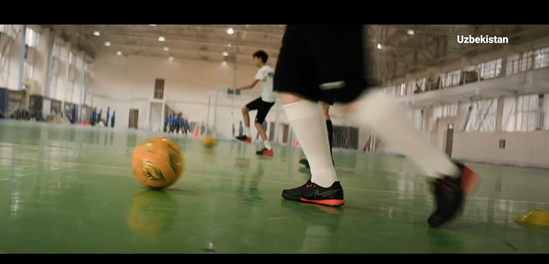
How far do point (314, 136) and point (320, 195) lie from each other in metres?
0.31

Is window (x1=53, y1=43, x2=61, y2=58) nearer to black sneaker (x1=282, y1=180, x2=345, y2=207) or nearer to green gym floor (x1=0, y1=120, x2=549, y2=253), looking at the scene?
green gym floor (x1=0, y1=120, x2=549, y2=253)

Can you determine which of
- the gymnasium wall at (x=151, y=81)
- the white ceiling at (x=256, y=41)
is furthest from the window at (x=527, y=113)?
the gymnasium wall at (x=151, y=81)

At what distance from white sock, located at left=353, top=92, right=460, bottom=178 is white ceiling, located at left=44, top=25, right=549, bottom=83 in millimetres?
11786

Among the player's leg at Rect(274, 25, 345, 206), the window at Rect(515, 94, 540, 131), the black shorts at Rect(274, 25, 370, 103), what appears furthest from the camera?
the window at Rect(515, 94, 540, 131)

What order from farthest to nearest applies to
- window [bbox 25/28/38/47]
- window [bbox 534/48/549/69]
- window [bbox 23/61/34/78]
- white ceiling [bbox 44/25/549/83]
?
window [bbox 25/28/38/47] < window [bbox 23/61/34/78] < white ceiling [bbox 44/25/549/83] < window [bbox 534/48/549/69]

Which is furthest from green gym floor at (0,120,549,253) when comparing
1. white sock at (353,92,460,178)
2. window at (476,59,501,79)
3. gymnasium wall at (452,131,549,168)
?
window at (476,59,501,79)

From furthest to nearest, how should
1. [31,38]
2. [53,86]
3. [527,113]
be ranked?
[53,86] → [31,38] → [527,113]

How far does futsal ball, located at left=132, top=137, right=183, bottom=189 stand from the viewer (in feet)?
7.18

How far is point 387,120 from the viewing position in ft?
5.65

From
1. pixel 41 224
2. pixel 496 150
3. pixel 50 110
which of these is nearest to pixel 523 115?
pixel 496 150

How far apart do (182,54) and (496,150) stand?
19.8 meters

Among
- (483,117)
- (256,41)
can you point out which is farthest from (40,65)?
(483,117)

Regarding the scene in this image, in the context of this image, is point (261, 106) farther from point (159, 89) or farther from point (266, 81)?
point (159, 89)
